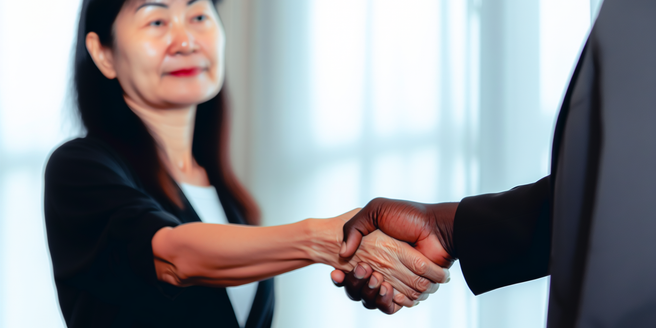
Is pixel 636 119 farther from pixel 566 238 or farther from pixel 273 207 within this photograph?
pixel 273 207

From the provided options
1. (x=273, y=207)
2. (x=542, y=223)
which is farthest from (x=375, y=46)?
(x=542, y=223)

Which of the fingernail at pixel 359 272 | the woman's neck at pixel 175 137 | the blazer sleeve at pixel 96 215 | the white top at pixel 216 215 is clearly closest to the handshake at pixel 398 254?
the fingernail at pixel 359 272

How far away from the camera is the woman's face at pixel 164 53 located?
1.19 meters

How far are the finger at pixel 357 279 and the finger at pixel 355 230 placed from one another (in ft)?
0.17

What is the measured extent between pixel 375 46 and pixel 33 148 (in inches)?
44.4

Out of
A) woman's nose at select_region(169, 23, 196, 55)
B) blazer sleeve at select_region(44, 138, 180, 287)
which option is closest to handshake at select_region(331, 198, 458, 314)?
blazer sleeve at select_region(44, 138, 180, 287)

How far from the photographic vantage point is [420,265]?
1.03 meters

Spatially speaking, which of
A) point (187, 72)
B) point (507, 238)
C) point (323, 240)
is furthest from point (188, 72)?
point (507, 238)

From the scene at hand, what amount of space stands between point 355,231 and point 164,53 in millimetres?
611

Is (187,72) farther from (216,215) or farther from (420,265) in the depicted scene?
(420,265)

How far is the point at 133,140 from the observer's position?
3.80ft

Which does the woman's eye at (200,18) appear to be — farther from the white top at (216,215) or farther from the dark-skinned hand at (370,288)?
the dark-skinned hand at (370,288)

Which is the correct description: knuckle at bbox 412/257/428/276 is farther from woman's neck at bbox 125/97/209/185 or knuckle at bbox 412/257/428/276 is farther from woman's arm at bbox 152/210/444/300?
woman's neck at bbox 125/97/209/185

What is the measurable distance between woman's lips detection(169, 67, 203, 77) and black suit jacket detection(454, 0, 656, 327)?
93 centimetres
